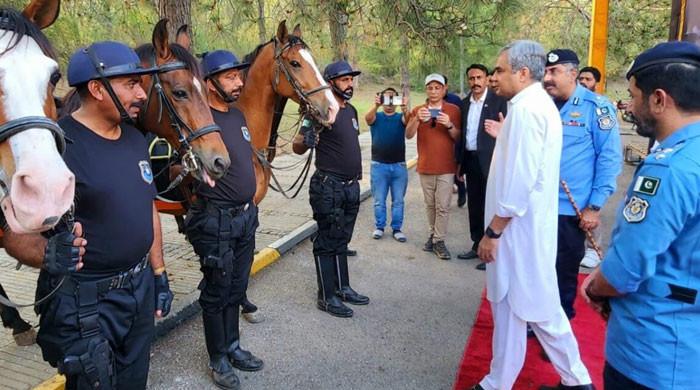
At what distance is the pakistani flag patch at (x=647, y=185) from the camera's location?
1.50 meters

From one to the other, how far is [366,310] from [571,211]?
196 centimetres

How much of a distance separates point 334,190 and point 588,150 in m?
1.96

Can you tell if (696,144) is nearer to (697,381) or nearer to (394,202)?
(697,381)

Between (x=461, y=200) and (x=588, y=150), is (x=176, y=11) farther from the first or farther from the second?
(x=461, y=200)

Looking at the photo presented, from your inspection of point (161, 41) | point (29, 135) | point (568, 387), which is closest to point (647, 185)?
point (568, 387)

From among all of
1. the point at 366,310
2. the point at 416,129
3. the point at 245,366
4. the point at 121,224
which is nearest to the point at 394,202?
the point at 416,129

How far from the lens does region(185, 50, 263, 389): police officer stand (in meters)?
2.97

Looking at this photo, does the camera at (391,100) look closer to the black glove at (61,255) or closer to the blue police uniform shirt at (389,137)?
the blue police uniform shirt at (389,137)

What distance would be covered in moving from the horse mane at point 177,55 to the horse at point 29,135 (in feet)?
2.91

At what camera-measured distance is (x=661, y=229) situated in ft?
4.87

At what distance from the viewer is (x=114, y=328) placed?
6.77 feet

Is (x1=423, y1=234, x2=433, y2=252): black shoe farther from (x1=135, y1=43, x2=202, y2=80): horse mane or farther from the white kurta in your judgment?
(x1=135, y1=43, x2=202, y2=80): horse mane

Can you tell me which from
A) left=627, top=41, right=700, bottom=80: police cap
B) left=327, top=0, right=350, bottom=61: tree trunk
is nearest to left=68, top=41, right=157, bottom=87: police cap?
left=627, top=41, right=700, bottom=80: police cap

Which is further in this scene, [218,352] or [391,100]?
[391,100]
